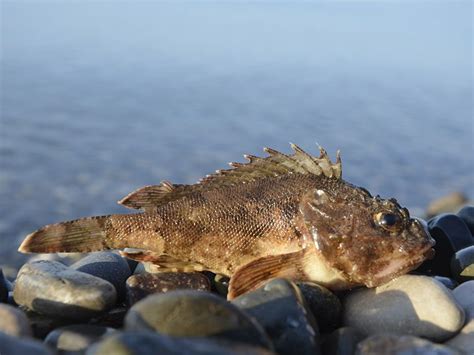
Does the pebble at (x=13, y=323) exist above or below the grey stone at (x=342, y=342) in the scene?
above

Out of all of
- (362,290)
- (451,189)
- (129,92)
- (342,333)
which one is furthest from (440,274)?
(129,92)

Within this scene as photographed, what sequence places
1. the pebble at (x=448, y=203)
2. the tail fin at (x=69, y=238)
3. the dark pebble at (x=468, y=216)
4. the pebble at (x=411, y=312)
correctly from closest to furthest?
the pebble at (x=411, y=312), the tail fin at (x=69, y=238), the dark pebble at (x=468, y=216), the pebble at (x=448, y=203)

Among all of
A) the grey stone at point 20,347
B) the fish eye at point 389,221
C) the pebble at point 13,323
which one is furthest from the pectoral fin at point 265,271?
the grey stone at point 20,347

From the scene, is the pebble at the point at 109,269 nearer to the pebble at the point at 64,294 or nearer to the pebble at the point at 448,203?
the pebble at the point at 64,294

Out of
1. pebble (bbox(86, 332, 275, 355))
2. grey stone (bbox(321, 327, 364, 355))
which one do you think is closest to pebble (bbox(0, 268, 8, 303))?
pebble (bbox(86, 332, 275, 355))

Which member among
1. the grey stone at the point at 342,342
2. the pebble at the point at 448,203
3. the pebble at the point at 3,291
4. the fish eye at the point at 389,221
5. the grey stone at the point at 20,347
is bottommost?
the pebble at the point at 448,203

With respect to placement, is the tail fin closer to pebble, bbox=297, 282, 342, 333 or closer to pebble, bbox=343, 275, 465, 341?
pebble, bbox=297, 282, 342, 333

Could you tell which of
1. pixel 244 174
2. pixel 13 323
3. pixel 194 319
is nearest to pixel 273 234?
pixel 244 174

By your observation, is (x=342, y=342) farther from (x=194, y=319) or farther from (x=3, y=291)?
(x=3, y=291)
